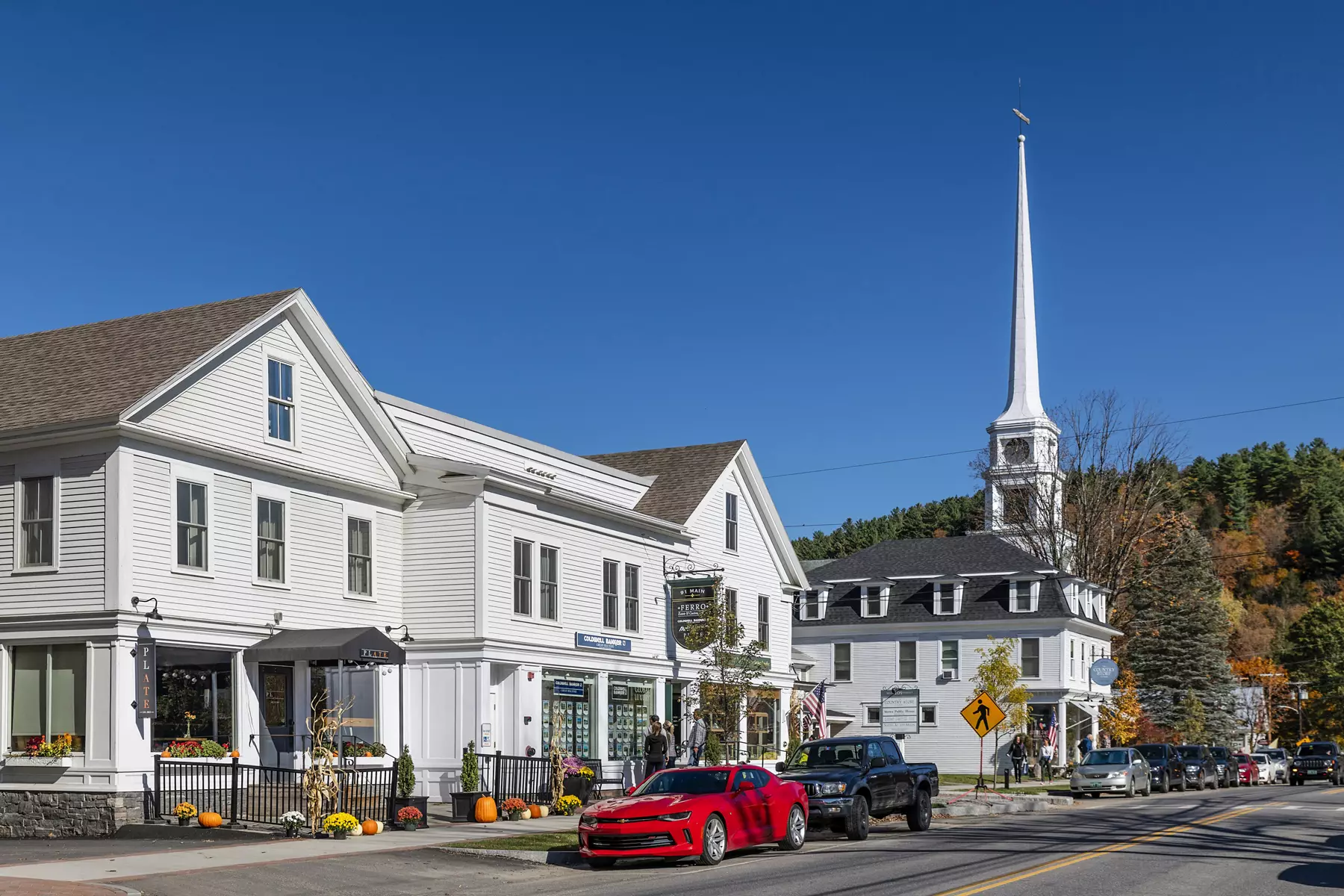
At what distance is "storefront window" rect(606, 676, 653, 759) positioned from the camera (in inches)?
1423

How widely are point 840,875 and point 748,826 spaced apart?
3.69 metres

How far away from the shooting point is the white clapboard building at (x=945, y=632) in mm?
65250

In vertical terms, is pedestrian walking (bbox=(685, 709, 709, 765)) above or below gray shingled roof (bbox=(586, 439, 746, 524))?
below

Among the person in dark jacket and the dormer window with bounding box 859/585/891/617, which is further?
the dormer window with bounding box 859/585/891/617

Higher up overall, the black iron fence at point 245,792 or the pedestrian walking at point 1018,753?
the black iron fence at point 245,792

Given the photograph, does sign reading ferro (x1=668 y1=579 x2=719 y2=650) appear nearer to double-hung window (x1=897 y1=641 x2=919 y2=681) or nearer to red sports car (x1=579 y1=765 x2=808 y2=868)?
red sports car (x1=579 y1=765 x2=808 y2=868)

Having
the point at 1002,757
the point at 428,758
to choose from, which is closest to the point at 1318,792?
the point at 1002,757

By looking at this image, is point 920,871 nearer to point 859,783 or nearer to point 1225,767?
point 859,783

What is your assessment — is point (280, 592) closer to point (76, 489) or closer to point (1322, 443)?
point (76, 489)

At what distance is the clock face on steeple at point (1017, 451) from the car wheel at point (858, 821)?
6479cm

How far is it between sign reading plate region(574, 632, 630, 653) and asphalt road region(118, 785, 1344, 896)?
10.5 m

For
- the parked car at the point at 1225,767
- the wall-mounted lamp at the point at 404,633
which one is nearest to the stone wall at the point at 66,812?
the wall-mounted lamp at the point at 404,633

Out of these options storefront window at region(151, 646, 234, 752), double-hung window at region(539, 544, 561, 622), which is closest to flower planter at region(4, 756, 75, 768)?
storefront window at region(151, 646, 234, 752)

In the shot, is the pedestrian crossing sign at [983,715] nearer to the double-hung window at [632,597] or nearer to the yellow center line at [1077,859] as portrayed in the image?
the yellow center line at [1077,859]
